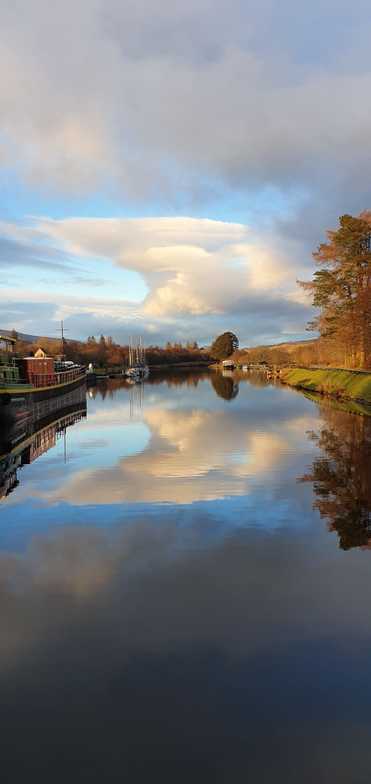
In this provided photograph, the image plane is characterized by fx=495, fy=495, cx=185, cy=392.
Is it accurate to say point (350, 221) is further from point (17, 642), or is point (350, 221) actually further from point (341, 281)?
point (17, 642)

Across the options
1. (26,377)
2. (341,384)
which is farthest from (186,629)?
(341,384)

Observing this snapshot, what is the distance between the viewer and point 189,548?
43.6ft

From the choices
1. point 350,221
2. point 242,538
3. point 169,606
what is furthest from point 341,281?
point 169,606

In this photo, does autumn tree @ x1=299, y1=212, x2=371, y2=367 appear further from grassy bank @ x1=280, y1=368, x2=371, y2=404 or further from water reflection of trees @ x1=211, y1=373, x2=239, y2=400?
water reflection of trees @ x1=211, y1=373, x2=239, y2=400

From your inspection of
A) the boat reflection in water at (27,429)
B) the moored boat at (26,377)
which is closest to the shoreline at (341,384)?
the boat reflection in water at (27,429)

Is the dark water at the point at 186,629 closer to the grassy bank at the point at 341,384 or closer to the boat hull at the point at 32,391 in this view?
the boat hull at the point at 32,391

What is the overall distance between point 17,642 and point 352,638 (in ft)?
20.0

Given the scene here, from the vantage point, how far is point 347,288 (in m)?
65.9

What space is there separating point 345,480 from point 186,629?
1344 cm

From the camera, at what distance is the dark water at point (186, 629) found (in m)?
6.51

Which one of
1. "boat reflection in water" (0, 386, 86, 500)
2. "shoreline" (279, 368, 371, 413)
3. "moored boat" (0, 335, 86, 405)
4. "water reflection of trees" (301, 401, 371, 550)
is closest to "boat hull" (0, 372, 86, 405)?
"moored boat" (0, 335, 86, 405)

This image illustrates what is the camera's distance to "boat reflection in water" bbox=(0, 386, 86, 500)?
25323 millimetres

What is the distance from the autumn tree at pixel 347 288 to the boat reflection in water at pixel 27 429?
32.8 m

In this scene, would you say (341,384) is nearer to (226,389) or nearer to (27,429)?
(226,389)
